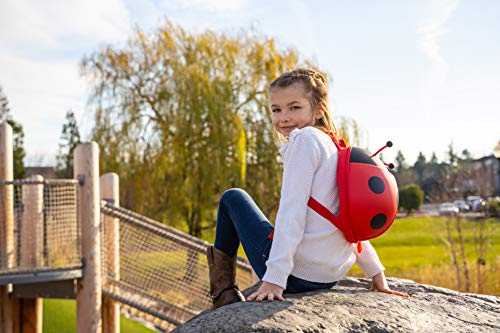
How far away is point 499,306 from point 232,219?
1.48 metres

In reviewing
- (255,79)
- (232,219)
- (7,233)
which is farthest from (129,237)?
(255,79)

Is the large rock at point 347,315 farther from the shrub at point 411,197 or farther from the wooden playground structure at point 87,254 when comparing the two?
the shrub at point 411,197

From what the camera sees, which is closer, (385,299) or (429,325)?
(429,325)

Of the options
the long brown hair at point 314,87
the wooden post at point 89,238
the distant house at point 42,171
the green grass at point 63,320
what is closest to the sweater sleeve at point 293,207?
the long brown hair at point 314,87

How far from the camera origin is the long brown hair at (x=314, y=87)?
268cm

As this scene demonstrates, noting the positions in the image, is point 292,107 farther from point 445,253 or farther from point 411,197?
point 411,197

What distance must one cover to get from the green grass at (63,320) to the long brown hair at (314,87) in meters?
6.48

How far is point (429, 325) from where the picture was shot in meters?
2.45

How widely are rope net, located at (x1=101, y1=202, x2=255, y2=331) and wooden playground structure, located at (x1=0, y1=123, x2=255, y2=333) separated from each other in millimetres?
12

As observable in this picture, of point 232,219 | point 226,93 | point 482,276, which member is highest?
point 226,93

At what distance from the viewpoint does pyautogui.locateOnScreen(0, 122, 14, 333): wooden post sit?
245 inches

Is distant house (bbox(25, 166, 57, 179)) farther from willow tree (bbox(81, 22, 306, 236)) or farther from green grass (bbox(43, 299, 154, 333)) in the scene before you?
green grass (bbox(43, 299, 154, 333))

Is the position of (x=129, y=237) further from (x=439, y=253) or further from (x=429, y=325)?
(x=439, y=253)

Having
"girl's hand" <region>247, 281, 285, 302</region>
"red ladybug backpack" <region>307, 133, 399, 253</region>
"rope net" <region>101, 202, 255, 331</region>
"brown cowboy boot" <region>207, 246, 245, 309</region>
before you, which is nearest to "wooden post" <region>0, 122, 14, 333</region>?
"rope net" <region>101, 202, 255, 331</region>
